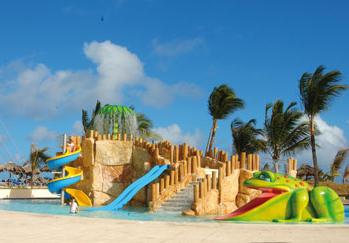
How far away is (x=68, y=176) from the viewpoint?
2350 cm

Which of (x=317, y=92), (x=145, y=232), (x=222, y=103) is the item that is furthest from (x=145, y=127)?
(x=145, y=232)

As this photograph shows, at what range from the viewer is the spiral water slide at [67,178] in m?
23.1

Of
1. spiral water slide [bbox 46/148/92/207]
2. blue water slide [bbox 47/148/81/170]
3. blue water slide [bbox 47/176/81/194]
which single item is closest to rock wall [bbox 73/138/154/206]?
spiral water slide [bbox 46/148/92/207]

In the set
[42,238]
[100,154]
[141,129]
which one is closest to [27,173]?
[141,129]

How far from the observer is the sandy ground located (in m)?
8.70

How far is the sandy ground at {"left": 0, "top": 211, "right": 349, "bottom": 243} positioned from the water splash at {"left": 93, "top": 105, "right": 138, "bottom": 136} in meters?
18.2

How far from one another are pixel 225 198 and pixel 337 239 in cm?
1057

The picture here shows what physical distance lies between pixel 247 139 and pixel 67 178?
688 inches

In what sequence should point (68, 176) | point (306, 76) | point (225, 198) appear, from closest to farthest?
point (225, 198)
point (68, 176)
point (306, 76)

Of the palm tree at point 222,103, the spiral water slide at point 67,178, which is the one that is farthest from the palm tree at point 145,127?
the spiral water slide at point 67,178

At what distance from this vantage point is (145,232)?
32.1 ft

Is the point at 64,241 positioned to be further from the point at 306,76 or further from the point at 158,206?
the point at 306,76

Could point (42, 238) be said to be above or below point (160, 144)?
below

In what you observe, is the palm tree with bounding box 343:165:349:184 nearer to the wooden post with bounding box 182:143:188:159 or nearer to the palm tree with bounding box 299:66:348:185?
the palm tree with bounding box 299:66:348:185
